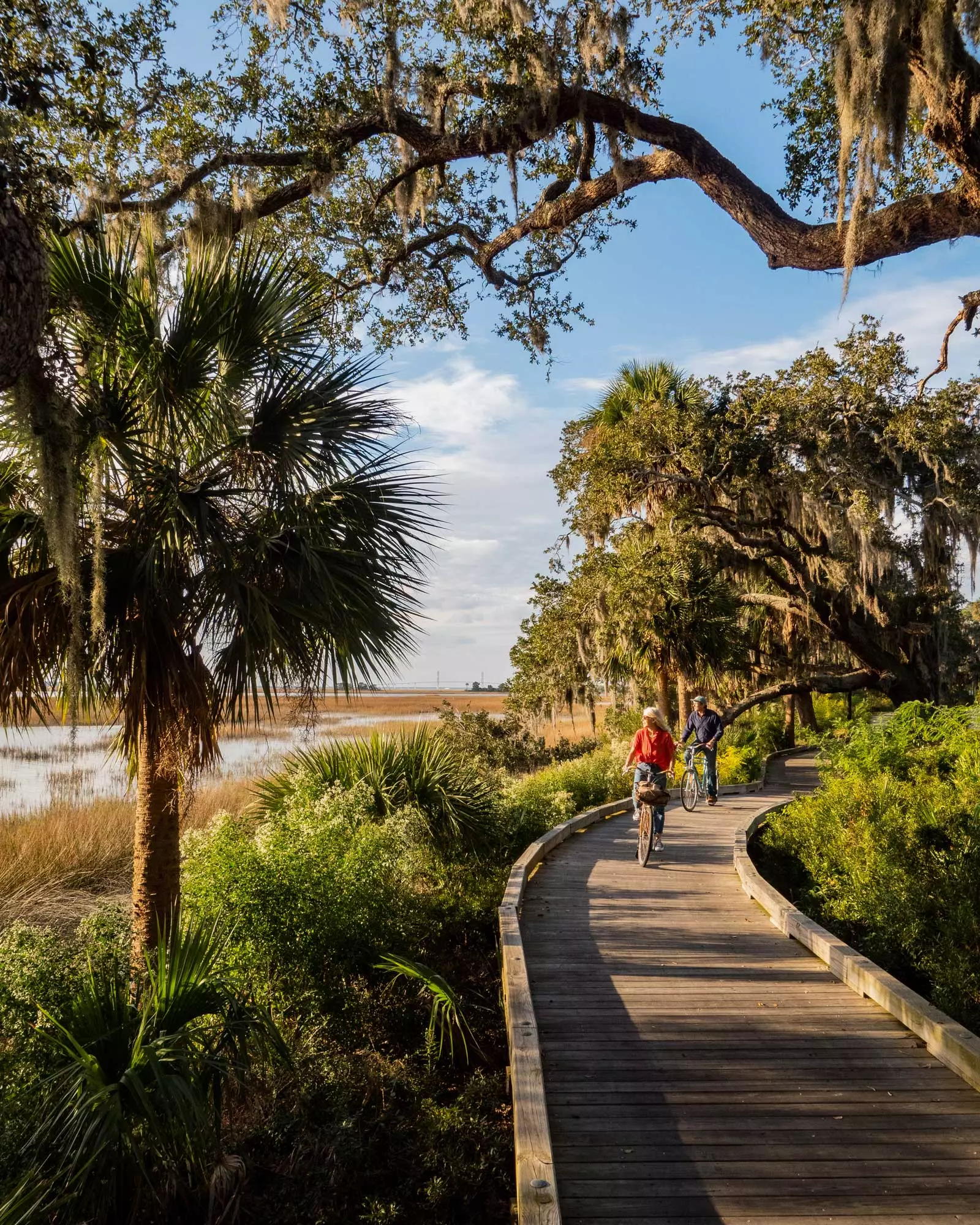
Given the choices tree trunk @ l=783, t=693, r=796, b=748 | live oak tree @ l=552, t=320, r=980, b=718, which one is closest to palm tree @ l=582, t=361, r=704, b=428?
live oak tree @ l=552, t=320, r=980, b=718

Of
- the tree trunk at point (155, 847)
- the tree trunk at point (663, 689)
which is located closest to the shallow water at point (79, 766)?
the tree trunk at point (155, 847)

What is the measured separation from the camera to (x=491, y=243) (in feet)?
37.0

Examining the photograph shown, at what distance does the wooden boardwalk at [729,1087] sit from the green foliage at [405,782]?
2.64 meters

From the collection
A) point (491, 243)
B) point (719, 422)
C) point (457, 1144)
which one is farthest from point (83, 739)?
point (457, 1144)

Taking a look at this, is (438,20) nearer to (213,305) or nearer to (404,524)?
(213,305)

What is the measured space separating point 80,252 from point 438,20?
19.6 feet

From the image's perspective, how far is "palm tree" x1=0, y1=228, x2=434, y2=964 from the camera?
21.8 ft

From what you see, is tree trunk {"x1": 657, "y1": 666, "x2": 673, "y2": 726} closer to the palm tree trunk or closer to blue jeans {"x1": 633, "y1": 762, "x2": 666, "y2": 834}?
the palm tree trunk

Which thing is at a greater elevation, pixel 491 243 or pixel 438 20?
pixel 438 20

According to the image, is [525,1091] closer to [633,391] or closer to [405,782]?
[405,782]

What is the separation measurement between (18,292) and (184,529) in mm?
3763

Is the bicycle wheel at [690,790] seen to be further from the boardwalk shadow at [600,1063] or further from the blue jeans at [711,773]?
the boardwalk shadow at [600,1063]

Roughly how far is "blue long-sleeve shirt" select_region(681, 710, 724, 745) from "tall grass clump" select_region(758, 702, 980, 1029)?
88.4 inches

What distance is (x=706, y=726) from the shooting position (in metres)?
14.3
